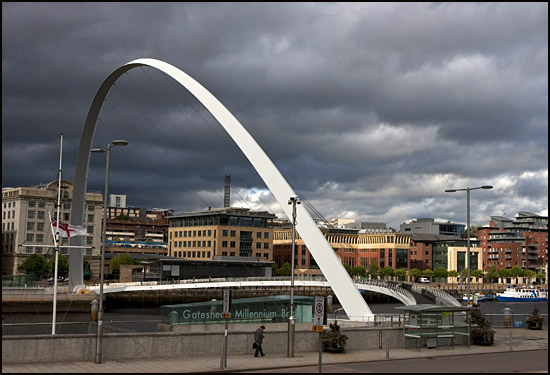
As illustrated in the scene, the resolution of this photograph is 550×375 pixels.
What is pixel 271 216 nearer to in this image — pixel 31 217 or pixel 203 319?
pixel 31 217

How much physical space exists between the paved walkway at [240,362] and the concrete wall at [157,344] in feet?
1.23

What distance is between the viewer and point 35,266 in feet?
356

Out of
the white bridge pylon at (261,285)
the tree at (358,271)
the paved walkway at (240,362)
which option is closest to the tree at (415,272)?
the tree at (358,271)

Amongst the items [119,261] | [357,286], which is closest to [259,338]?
[357,286]

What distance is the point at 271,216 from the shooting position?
14038cm

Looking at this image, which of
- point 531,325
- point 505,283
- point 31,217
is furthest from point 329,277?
point 505,283

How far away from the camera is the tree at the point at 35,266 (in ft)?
355

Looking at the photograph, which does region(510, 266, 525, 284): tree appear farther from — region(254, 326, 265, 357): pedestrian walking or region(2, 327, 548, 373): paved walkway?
region(254, 326, 265, 357): pedestrian walking

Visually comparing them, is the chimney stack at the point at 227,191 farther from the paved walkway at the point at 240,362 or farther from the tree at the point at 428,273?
the paved walkway at the point at 240,362

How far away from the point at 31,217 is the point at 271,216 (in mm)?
48003

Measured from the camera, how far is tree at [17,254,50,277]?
4264 inches

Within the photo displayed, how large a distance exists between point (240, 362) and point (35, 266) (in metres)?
92.5

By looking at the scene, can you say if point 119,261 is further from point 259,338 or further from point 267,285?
point 259,338

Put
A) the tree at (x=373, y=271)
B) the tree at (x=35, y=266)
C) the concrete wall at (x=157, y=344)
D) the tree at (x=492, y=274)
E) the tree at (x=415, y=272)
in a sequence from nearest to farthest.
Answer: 1. the concrete wall at (x=157, y=344)
2. the tree at (x=35, y=266)
3. the tree at (x=373, y=271)
4. the tree at (x=415, y=272)
5. the tree at (x=492, y=274)
